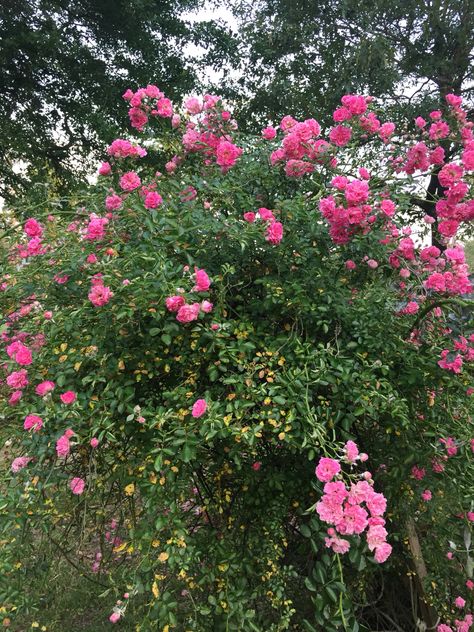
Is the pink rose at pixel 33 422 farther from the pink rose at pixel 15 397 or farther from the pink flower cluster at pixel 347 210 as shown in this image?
the pink flower cluster at pixel 347 210

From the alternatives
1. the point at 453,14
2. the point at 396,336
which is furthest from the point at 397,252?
the point at 453,14

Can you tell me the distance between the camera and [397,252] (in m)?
1.99

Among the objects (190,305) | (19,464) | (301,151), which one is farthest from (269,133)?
(19,464)

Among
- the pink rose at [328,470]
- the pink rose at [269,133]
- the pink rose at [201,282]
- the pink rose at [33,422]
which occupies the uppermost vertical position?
the pink rose at [269,133]

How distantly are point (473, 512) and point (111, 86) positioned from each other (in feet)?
27.4

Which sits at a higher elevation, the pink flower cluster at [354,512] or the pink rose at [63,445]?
the pink rose at [63,445]

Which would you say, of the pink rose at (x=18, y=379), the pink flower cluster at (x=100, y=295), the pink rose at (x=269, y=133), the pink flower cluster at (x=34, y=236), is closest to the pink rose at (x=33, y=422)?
the pink rose at (x=18, y=379)

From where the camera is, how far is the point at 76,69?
8.11m

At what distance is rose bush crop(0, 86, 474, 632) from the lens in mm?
1610

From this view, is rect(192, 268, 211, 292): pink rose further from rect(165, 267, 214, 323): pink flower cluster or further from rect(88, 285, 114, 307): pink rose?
rect(88, 285, 114, 307): pink rose

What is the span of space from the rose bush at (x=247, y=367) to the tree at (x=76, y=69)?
20.2 ft

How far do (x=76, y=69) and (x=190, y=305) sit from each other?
26.8ft

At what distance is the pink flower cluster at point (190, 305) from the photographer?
1.57 meters

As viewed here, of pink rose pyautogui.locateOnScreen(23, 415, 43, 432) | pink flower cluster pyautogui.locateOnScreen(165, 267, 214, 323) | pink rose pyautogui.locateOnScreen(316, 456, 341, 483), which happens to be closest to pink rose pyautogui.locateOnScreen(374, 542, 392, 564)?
pink rose pyautogui.locateOnScreen(316, 456, 341, 483)
